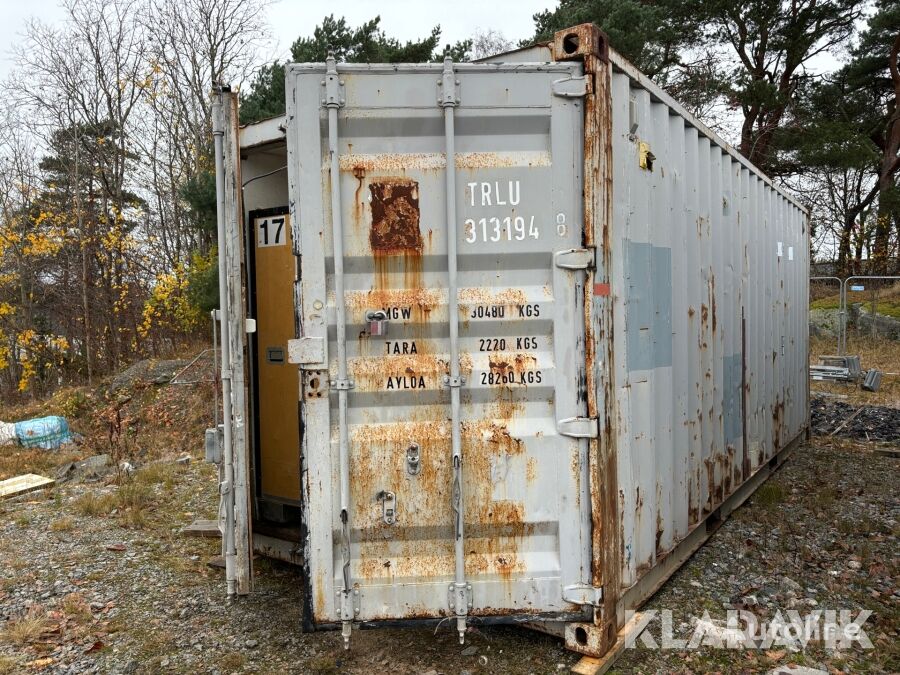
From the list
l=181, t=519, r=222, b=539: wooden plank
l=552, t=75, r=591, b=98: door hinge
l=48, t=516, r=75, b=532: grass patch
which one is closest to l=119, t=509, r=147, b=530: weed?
l=48, t=516, r=75, b=532: grass patch

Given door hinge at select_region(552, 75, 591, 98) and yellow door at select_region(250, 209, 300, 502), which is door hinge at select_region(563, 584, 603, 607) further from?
door hinge at select_region(552, 75, 591, 98)

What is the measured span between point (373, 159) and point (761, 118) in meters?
20.5

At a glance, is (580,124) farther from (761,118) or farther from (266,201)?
(761,118)

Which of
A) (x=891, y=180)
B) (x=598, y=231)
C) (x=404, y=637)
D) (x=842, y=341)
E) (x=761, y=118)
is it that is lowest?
(x=404, y=637)

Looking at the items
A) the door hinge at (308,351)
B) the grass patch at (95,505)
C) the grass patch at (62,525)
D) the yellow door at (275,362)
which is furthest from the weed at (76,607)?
the door hinge at (308,351)

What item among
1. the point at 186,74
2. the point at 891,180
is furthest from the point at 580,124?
the point at 891,180

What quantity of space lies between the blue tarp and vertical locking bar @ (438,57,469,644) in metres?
10.1

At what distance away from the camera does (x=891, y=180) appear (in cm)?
2152

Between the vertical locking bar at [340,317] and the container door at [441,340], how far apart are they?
2 cm

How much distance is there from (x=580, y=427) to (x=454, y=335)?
2.54ft

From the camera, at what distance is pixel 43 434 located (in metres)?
11.0

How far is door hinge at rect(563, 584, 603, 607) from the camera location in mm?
3176

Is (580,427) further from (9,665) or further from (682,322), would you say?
(9,665)

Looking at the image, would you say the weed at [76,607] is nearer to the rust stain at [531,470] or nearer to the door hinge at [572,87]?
the rust stain at [531,470]
